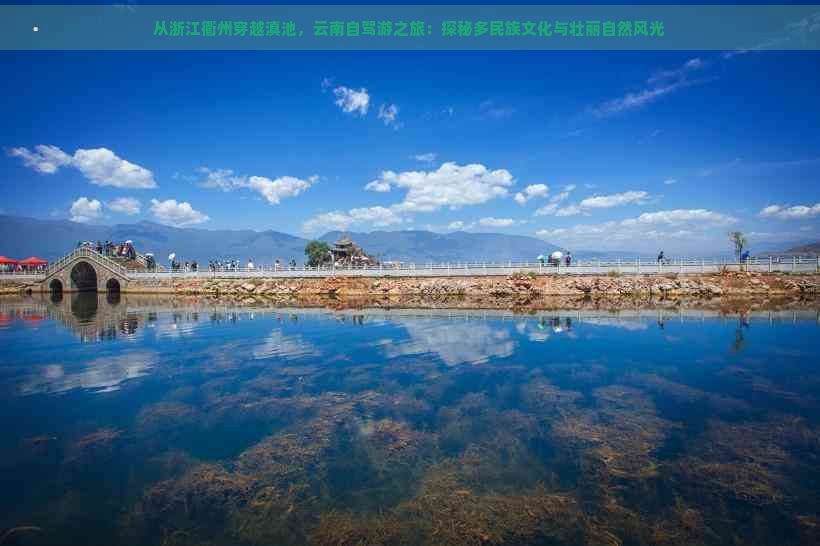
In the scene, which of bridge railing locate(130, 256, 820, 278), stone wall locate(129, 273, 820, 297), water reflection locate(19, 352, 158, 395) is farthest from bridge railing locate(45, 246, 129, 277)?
water reflection locate(19, 352, 158, 395)

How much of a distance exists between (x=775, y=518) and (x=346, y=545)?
7993mm

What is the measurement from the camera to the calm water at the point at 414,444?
776cm

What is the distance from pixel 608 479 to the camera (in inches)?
364

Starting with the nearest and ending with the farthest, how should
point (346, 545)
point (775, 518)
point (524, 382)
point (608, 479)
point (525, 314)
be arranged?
1. point (346, 545)
2. point (775, 518)
3. point (608, 479)
4. point (524, 382)
5. point (525, 314)

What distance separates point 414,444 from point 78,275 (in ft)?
264

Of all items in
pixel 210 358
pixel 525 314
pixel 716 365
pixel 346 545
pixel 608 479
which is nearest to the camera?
pixel 346 545

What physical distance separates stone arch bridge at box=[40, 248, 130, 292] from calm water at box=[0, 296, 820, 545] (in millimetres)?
48248

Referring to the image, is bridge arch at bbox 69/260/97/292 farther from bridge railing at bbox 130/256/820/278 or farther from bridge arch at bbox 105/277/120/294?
bridge railing at bbox 130/256/820/278

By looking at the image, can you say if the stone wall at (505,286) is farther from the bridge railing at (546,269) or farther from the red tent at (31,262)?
the red tent at (31,262)

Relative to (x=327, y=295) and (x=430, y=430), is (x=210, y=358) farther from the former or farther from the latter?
(x=327, y=295)

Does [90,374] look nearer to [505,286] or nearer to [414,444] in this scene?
[414,444]

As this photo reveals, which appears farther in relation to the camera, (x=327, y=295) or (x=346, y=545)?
(x=327, y=295)

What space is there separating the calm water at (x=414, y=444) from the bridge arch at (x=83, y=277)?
54.5 meters

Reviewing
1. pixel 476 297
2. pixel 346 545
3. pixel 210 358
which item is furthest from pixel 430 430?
pixel 476 297
